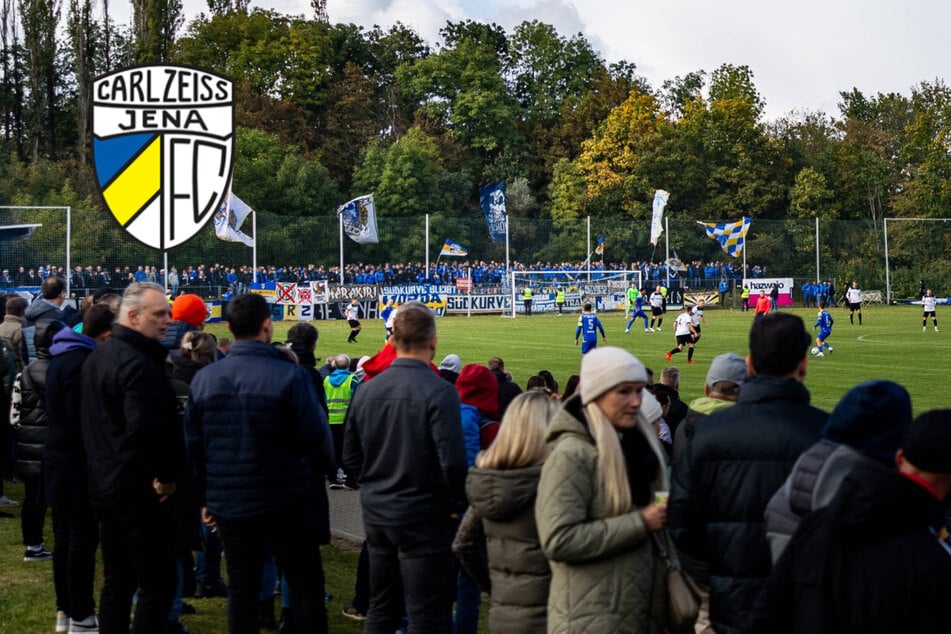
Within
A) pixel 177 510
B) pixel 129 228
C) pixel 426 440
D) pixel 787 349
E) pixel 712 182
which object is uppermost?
pixel 712 182

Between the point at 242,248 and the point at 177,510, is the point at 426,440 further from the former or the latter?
the point at 242,248

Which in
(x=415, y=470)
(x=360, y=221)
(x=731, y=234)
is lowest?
(x=415, y=470)

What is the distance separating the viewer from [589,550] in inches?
154

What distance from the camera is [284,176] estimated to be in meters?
60.4

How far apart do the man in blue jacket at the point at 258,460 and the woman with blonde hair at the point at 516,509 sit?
4.12 feet

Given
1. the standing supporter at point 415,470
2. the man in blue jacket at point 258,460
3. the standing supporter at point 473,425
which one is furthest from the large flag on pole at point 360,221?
the standing supporter at point 415,470

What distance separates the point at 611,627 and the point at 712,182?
6747 centimetres

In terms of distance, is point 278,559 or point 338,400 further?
point 338,400

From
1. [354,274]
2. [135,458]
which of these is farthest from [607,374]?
[354,274]

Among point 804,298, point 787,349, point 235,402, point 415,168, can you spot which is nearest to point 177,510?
point 235,402

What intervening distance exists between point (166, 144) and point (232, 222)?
114ft

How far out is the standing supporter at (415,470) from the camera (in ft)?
17.1

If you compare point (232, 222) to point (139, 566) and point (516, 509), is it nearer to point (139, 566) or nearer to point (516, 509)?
point (139, 566)

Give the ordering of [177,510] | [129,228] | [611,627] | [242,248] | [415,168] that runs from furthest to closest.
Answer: [415,168]
[242,248]
[129,228]
[177,510]
[611,627]
